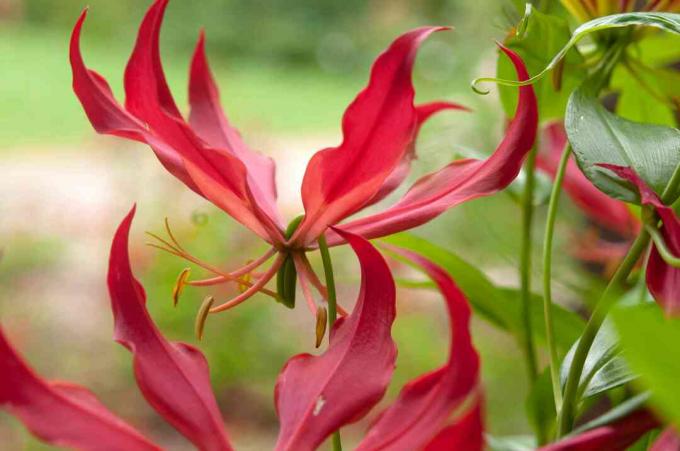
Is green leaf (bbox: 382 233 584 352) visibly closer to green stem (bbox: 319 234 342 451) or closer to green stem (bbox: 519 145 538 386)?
green stem (bbox: 519 145 538 386)

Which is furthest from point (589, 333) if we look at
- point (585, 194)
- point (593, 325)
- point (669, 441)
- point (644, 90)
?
point (585, 194)

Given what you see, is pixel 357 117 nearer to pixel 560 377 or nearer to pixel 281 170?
pixel 560 377

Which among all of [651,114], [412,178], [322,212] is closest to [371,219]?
[322,212]

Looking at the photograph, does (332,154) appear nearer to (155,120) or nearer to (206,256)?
(155,120)

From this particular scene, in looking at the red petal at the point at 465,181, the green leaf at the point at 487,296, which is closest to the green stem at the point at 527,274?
the green leaf at the point at 487,296

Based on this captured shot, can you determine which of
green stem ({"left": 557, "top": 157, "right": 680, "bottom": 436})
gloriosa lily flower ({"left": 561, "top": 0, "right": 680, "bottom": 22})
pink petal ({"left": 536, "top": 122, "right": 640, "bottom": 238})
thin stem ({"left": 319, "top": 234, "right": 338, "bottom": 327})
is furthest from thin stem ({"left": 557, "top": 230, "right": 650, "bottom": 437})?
pink petal ({"left": 536, "top": 122, "right": 640, "bottom": 238})
